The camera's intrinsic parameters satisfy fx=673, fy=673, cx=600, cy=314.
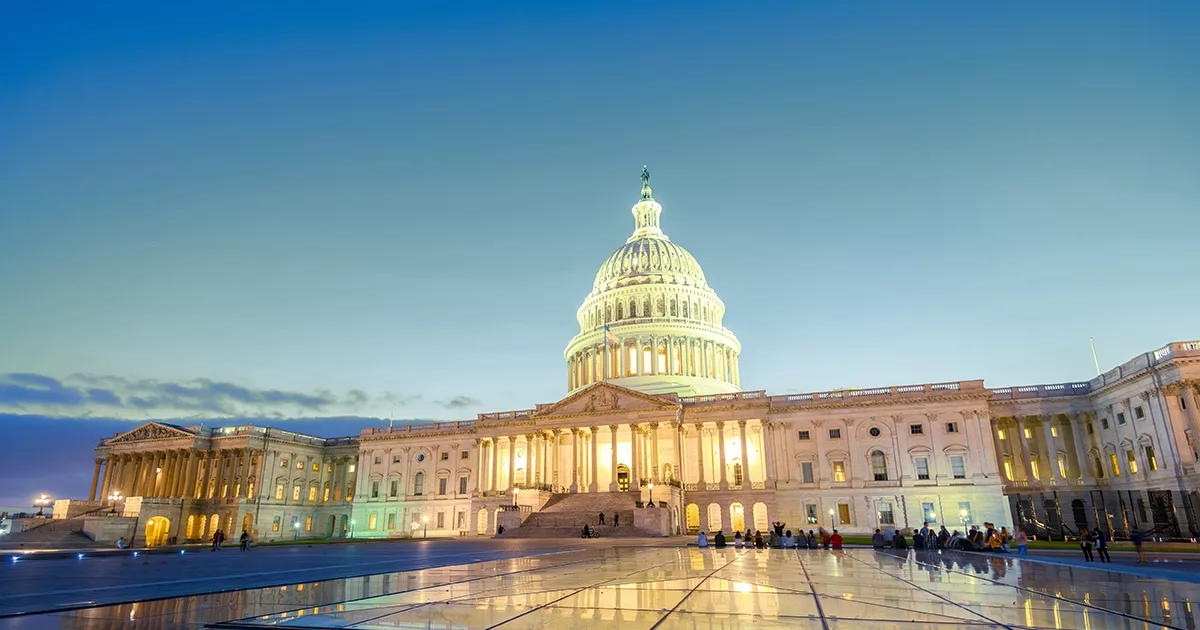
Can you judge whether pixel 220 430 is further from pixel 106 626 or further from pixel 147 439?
pixel 106 626

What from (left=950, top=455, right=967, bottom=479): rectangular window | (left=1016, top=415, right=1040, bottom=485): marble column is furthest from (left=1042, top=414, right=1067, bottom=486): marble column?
(left=950, top=455, right=967, bottom=479): rectangular window

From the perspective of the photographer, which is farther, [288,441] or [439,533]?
[288,441]

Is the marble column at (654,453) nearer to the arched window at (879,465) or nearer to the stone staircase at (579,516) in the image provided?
the stone staircase at (579,516)

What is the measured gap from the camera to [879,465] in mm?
68688

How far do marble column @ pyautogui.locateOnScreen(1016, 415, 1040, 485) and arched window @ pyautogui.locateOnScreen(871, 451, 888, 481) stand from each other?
13840 mm

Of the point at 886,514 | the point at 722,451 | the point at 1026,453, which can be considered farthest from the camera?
the point at 722,451

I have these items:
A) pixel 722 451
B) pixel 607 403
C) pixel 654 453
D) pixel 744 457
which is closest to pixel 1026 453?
pixel 744 457

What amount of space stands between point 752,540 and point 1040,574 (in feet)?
81.7

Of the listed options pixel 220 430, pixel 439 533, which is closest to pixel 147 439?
pixel 220 430

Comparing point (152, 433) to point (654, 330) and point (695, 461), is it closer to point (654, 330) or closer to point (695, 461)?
point (654, 330)

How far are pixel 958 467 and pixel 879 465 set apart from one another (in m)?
7.21

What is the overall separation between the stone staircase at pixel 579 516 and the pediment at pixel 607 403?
1081 cm

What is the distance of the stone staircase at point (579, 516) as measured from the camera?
2176 inches

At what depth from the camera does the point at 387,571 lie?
728 inches
